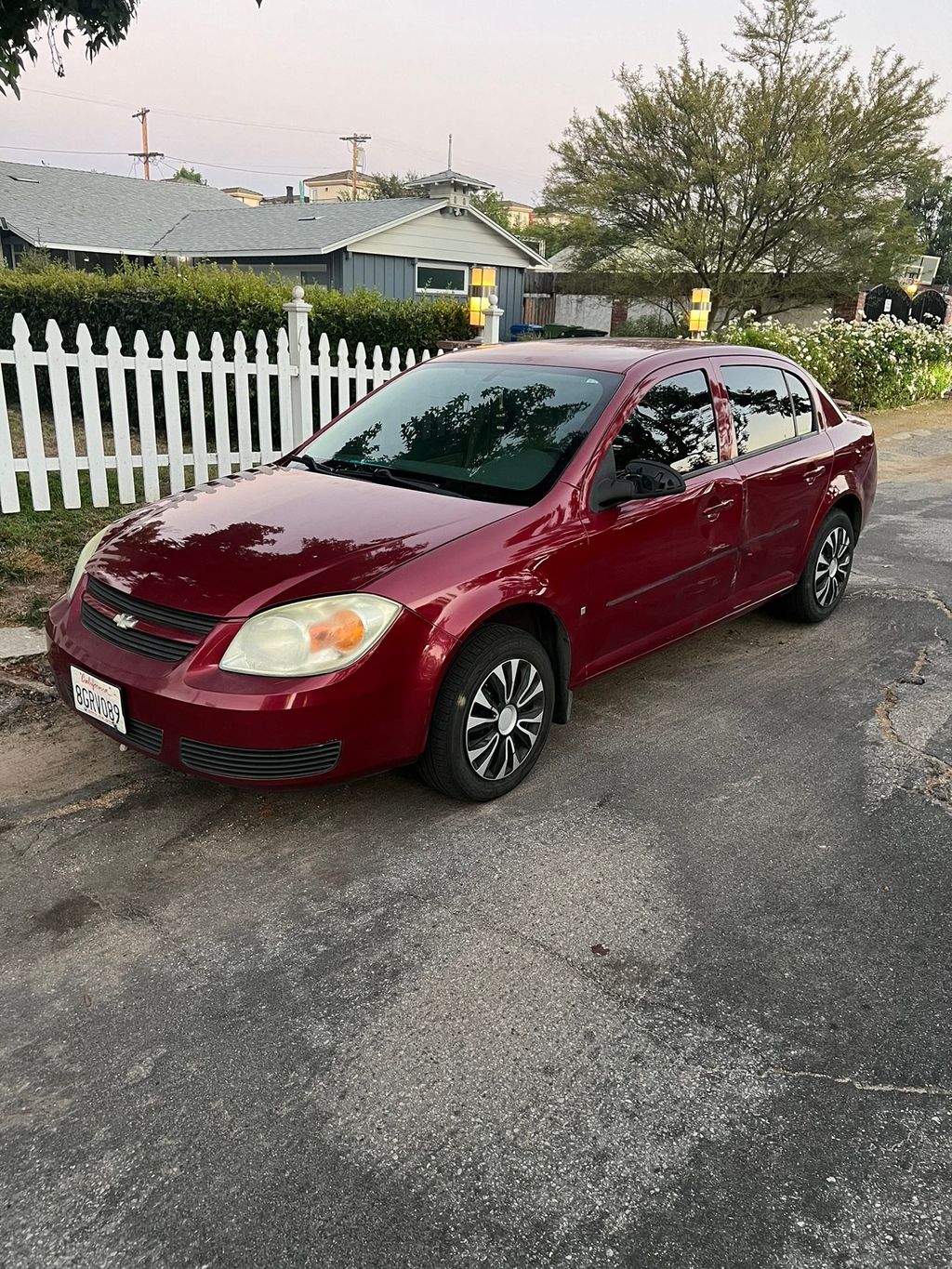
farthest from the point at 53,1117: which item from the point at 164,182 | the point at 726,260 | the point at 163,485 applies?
the point at 164,182

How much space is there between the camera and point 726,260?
25297 mm

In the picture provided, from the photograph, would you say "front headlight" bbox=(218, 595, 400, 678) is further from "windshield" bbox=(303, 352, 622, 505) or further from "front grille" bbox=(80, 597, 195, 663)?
"windshield" bbox=(303, 352, 622, 505)

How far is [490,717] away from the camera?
3555 millimetres

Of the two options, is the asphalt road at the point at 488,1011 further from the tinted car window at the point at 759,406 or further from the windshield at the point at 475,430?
the tinted car window at the point at 759,406

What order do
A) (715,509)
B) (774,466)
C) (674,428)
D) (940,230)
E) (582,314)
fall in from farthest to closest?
(940,230) < (582,314) < (774,466) < (715,509) < (674,428)

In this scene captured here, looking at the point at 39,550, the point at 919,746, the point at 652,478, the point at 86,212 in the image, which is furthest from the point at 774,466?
the point at 86,212

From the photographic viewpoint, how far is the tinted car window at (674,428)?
4141mm

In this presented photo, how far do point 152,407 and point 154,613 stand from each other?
4.79 metres

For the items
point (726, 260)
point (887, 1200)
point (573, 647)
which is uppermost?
point (726, 260)

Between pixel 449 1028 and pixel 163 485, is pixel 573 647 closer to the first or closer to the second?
pixel 449 1028

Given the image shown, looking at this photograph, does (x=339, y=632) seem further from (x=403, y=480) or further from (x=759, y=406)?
(x=759, y=406)

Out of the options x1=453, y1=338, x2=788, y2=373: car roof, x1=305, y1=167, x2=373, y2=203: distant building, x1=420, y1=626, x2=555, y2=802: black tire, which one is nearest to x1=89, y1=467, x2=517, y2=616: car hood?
x1=420, y1=626, x2=555, y2=802: black tire

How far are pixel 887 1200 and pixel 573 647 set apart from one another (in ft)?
7.28

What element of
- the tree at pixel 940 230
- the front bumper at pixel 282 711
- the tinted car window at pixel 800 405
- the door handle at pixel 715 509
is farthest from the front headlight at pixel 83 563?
the tree at pixel 940 230
